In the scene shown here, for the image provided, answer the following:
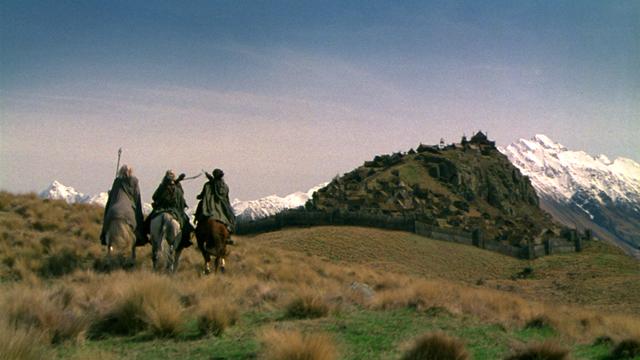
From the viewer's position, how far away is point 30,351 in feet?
19.1

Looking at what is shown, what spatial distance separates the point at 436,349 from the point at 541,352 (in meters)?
1.61

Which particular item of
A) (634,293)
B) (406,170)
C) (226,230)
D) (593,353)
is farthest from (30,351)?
(406,170)

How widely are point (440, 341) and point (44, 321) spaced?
5.02 m

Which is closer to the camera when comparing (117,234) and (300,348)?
(300,348)

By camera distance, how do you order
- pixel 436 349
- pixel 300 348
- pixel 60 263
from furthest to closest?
pixel 60 263 → pixel 436 349 → pixel 300 348

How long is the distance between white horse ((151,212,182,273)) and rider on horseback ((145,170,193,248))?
0.30 m

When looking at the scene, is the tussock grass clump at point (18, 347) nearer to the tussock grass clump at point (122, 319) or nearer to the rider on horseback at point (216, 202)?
the tussock grass clump at point (122, 319)

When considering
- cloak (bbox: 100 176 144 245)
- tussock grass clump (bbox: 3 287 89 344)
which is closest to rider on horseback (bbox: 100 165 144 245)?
cloak (bbox: 100 176 144 245)

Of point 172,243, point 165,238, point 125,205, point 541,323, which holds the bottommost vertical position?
point 541,323

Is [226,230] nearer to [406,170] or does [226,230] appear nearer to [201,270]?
[201,270]

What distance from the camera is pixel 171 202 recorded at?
1625cm

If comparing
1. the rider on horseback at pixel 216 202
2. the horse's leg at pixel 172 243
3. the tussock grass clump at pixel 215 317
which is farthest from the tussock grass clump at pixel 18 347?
the rider on horseback at pixel 216 202

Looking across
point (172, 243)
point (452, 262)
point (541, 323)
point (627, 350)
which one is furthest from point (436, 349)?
point (452, 262)

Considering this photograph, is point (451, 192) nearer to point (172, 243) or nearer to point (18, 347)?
point (172, 243)
